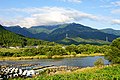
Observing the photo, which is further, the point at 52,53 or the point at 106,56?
the point at 52,53

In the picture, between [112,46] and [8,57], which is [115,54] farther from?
[8,57]

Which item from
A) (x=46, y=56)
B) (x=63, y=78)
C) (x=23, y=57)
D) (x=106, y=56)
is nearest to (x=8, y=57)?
(x=23, y=57)

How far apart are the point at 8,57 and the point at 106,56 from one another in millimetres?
100938

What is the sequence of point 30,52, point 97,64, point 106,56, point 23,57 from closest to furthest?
point 97,64 → point 106,56 → point 23,57 → point 30,52

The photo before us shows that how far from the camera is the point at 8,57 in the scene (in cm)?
18875

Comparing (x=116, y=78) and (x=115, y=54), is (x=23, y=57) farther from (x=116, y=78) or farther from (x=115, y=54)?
(x=116, y=78)

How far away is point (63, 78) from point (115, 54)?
49.5 metres

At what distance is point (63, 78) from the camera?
52219 millimetres

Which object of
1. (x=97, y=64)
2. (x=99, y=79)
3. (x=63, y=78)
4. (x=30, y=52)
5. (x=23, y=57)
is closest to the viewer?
(x=99, y=79)

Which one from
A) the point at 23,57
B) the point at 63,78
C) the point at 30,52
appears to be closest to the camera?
the point at 63,78

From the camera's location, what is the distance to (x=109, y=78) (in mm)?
48250

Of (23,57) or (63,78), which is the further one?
(23,57)

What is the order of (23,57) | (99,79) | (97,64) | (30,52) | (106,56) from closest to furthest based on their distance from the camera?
(99,79)
(97,64)
(106,56)
(23,57)
(30,52)

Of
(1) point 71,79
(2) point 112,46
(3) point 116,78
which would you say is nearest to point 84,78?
(1) point 71,79
